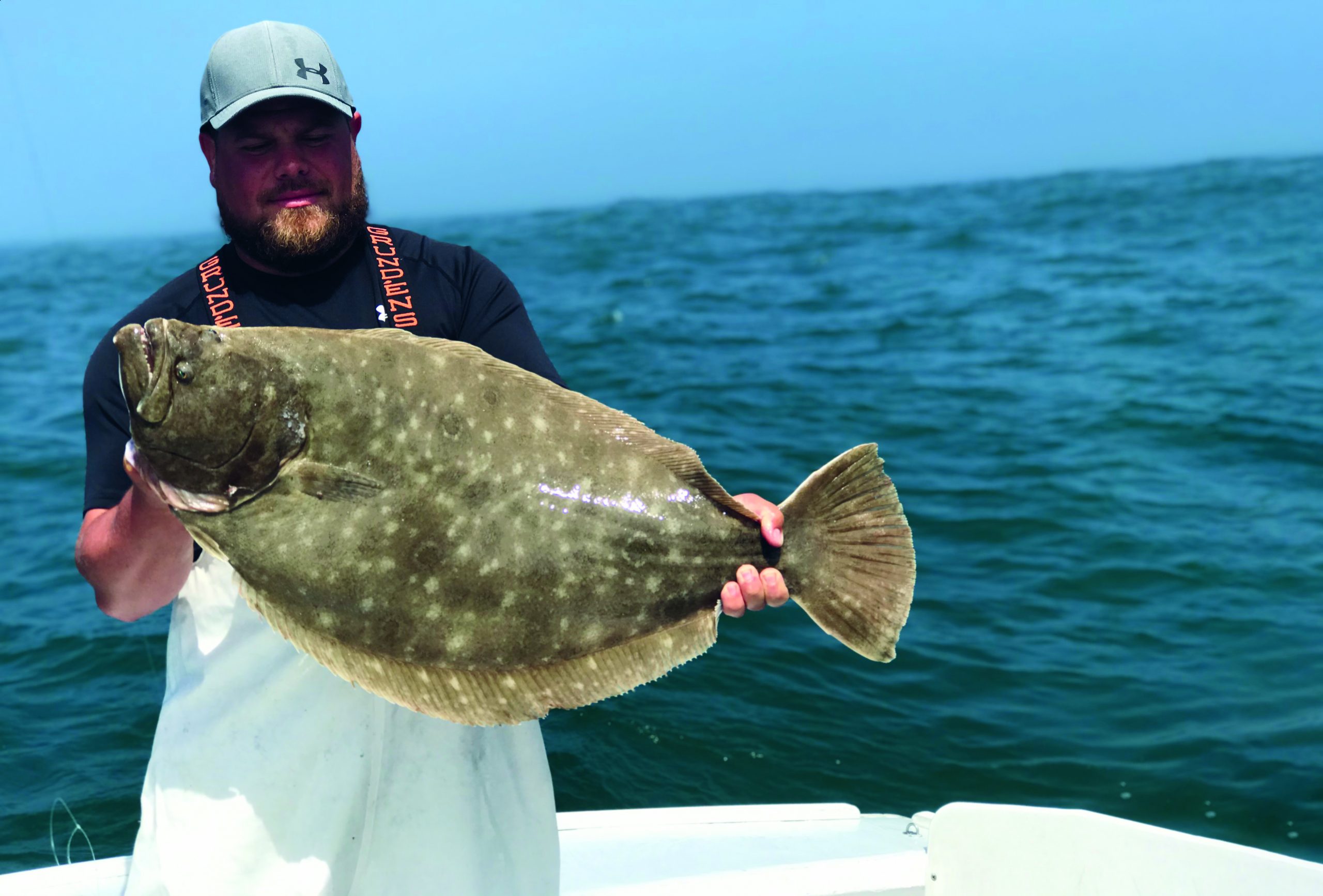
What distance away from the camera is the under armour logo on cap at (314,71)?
2586 mm

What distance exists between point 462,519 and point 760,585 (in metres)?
0.69

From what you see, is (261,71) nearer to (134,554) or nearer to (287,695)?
(134,554)

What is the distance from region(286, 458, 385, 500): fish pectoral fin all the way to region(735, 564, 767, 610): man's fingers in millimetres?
823

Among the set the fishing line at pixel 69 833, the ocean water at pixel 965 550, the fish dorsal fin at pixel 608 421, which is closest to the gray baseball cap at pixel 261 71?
the fish dorsal fin at pixel 608 421

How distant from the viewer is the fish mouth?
1.97m

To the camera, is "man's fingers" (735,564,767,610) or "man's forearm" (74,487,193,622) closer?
"man's forearm" (74,487,193,622)

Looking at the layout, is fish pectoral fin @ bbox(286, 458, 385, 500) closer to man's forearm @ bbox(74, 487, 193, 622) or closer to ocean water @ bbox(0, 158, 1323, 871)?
man's forearm @ bbox(74, 487, 193, 622)

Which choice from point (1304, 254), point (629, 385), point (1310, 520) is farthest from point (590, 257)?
point (1310, 520)

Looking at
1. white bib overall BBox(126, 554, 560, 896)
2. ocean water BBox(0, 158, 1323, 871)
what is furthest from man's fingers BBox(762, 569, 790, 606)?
ocean water BBox(0, 158, 1323, 871)

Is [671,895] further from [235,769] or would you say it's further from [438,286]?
[438,286]

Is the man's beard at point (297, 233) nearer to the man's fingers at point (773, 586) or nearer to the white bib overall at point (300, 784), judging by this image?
the white bib overall at point (300, 784)

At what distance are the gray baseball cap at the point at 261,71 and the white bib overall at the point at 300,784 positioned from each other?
44.4 inches

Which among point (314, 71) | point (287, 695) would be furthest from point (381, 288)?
point (287, 695)

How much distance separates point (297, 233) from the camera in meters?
→ 2.65
